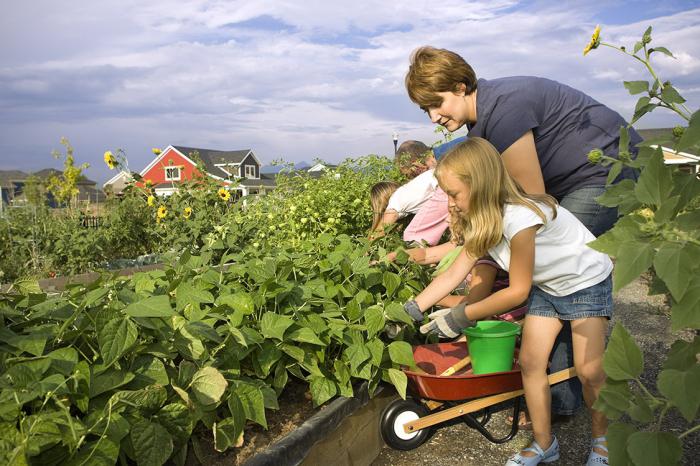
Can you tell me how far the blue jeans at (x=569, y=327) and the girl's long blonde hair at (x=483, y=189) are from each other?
0.37 meters

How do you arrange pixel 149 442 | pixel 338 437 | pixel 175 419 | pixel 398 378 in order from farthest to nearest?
pixel 398 378 < pixel 338 437 < pixel 175 419 < pixel 149 442

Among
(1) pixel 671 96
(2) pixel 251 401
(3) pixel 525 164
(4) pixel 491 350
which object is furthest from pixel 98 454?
(3) pixel 525 164

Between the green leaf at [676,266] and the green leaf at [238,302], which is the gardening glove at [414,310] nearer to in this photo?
the green leaf at [238,302]

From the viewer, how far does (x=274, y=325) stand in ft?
6.13

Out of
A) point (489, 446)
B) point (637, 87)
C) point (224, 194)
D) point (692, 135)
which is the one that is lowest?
point (489, 446)

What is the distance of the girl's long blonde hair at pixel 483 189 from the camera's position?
2.24 metres

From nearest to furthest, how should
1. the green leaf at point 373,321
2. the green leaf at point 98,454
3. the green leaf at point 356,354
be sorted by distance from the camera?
the green leaf at point 98,454 < the green leaf at point 356,354 < the green leaf at point 373,321

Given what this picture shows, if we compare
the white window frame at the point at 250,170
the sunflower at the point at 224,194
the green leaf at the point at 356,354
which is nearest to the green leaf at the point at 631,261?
the green leaf at the point at 356,354

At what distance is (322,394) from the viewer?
200 cm

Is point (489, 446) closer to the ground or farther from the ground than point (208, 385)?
closer to the ground

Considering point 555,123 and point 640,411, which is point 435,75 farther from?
point 640,411

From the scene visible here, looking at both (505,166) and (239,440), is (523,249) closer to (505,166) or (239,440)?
(505,166)

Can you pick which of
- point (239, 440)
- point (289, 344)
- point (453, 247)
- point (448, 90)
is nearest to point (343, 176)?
point (453, 247)

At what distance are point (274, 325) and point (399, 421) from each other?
88 cm
